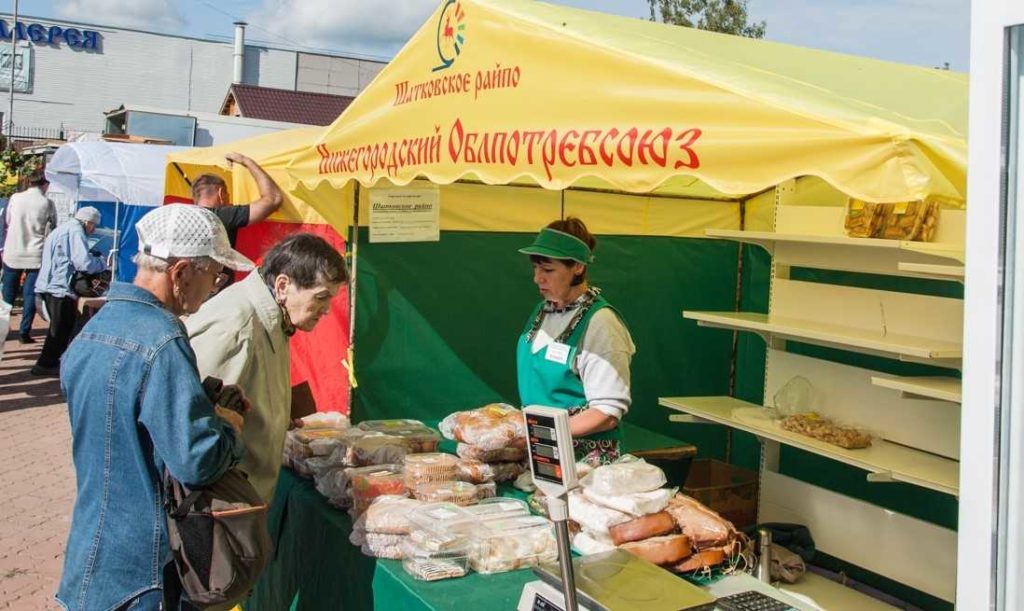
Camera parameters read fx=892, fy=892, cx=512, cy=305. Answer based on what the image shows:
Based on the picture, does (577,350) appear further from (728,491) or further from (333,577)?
(728,491)

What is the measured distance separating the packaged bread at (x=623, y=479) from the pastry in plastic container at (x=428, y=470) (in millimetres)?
577

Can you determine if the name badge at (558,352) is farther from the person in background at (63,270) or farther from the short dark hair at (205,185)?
the person in background at (63,270)

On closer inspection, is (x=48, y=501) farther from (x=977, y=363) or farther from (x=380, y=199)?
(x=977, y=363)

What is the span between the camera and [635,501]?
2.77 metres

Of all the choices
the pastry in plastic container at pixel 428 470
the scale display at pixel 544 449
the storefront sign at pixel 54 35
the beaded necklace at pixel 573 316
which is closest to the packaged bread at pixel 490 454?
the pastry in plastic container at pixel 428 470

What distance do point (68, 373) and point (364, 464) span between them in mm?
1419

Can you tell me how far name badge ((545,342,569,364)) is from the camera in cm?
357

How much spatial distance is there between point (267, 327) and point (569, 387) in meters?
1.32

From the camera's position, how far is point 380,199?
4.77 m

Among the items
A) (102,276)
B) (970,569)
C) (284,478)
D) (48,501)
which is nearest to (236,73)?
(102,276)

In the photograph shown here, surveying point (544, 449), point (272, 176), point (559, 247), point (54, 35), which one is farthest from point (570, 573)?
point (54, 35)

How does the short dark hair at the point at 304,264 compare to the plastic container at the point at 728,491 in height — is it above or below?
above

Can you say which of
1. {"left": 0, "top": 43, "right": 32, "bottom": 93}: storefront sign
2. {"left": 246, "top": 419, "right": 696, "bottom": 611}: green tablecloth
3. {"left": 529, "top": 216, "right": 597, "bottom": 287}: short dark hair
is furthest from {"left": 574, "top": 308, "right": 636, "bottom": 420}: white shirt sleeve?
{"left": 0, "top": 43, "right": 32, "bottom": 93}: storefront sign

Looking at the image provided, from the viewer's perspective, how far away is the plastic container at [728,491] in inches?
199
